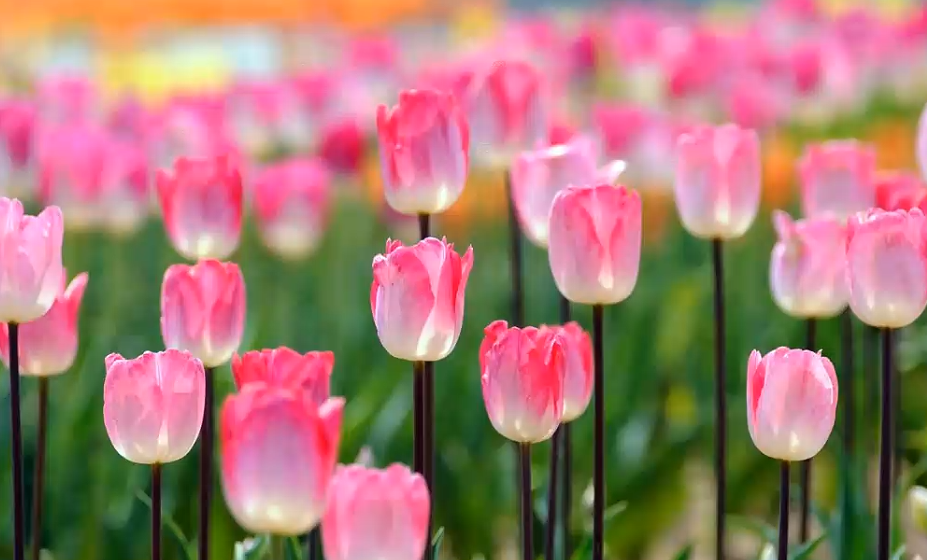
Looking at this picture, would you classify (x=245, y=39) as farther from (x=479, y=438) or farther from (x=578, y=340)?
(x=578, y=340)

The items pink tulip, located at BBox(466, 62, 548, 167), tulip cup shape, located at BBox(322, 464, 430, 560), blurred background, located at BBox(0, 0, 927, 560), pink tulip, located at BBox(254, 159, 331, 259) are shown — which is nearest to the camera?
tulip cup shape, located at BBox(322, 464, 430, 560)

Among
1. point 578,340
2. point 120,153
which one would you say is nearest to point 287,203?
point 120,153

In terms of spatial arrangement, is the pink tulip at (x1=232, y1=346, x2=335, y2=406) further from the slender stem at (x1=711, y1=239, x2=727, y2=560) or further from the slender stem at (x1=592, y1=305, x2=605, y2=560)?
the slender stem at (x1=711, y1=239, x2=727, y2=560)

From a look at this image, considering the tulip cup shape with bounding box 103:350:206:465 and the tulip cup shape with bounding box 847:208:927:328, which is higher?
the tulip cup shape with bounding box 847:208:927:328

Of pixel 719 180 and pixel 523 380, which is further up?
pixel 719 180

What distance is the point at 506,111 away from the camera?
124 cm

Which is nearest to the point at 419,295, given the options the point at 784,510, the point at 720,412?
the point at 784,510

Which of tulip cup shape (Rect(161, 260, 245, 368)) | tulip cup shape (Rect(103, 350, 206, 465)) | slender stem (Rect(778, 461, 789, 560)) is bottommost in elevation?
slender stem (Rect(778, 461, 789, 560))

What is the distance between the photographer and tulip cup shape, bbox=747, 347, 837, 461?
83cm

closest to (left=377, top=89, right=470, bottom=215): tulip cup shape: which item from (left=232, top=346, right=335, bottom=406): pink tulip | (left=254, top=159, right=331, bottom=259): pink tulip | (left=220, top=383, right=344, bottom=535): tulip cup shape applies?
(left=232, top=346, right=335, bottom=406): pink tulip

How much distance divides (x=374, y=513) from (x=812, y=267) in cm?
57

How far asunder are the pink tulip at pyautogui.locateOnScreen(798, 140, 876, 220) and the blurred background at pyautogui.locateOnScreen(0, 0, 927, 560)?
0.27m

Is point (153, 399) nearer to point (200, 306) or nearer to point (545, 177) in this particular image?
point (200, 306)

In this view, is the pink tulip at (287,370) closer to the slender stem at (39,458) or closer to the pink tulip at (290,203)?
the slender stem at (39,458)
